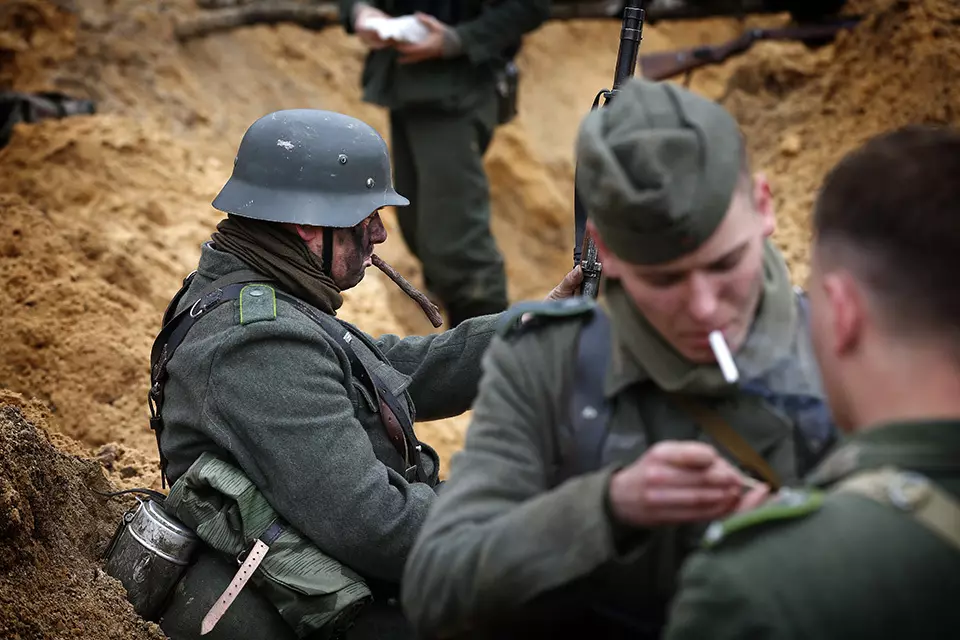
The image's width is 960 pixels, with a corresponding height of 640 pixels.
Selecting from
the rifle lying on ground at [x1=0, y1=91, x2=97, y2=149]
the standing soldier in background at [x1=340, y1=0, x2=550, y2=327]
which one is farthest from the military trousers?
the rifle lying on ground at [x1=0, y1=91, x2=97, y2=149]

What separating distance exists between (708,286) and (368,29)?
4298mm

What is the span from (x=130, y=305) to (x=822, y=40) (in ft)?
15.2

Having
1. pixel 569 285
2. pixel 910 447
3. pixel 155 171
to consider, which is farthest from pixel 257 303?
pixel 155 171

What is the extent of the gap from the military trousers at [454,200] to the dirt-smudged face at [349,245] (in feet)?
8.83

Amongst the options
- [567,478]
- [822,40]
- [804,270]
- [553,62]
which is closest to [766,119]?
[822,40]

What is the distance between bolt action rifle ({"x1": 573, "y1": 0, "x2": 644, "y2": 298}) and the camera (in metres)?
3.54

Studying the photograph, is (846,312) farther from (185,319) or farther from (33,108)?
(33,108)

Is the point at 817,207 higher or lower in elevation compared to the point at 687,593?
higher

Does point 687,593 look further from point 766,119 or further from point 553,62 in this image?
point 553,62

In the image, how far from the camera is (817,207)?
1.91m

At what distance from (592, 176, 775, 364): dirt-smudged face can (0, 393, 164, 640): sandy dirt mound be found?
1908 mm

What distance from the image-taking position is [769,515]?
1653 mm

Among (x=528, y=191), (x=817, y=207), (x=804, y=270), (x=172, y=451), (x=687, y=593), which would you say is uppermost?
(x=817, y=207)

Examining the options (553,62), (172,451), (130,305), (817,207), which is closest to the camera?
(817,207)
